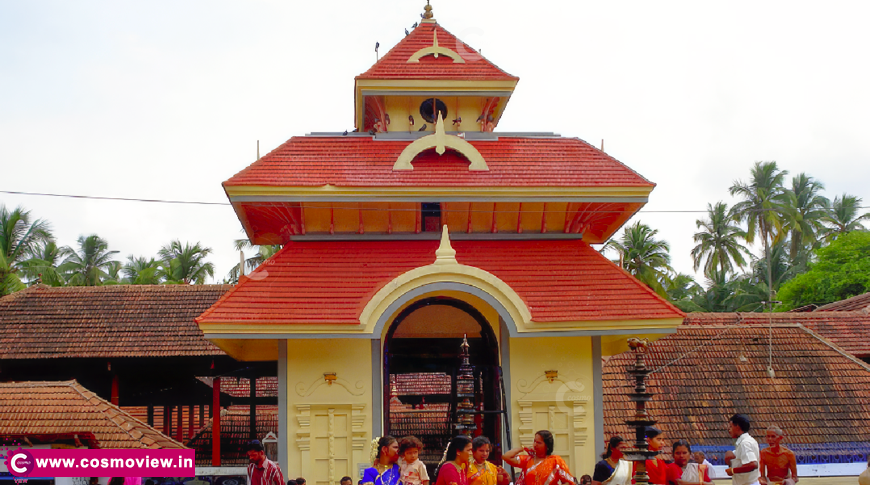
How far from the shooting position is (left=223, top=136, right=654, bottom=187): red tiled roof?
1156 cm

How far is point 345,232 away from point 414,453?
17.9 feet

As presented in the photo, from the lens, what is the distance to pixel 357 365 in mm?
10953

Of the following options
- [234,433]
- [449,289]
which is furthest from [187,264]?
[449,289]

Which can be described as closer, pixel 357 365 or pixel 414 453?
pixel 414 453

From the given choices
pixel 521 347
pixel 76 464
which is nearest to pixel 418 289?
pixel 521 347

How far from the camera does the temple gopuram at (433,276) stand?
1055 centimetres

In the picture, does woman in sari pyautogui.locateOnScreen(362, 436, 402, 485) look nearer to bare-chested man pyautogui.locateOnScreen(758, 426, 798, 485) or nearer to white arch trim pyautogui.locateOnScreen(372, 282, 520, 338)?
white arch trim pyautogui.locateOnScreen(372, 282, 520, 338)

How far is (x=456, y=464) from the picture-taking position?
22.4 ft

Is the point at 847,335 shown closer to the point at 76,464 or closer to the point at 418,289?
the point at 418,289

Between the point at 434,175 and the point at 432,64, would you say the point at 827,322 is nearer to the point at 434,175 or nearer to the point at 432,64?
the point at 432,64

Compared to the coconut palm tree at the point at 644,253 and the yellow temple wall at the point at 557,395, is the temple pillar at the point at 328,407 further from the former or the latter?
the coconut palm tree at the point at 644,253

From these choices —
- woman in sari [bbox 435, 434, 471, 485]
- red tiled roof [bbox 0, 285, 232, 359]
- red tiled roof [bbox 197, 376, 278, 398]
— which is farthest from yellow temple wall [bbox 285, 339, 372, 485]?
red tiled roof [bbox 197, 376, 278, 398]

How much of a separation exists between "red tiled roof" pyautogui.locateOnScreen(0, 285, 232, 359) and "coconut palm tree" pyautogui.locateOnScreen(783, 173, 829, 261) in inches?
1169

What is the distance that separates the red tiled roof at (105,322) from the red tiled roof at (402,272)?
19.0 feet
